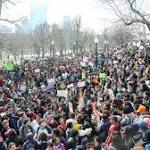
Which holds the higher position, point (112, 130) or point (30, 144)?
point (112, 130)

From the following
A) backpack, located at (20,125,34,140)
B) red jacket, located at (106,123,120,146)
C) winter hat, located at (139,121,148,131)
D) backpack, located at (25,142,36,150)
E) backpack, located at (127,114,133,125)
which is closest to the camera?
winter hat, located at (139,121,148,131)

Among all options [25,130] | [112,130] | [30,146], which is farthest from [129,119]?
[25,130]

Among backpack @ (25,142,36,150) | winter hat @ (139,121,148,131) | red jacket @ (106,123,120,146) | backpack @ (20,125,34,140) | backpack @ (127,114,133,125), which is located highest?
winter hat @ (139,121,148,131)

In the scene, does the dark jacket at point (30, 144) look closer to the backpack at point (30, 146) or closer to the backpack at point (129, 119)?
the backpack at point (30, 146)

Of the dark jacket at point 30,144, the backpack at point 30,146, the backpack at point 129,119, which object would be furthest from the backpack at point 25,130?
the backpack at point 129,119

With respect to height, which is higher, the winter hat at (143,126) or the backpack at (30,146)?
the winter hat at (143,126)

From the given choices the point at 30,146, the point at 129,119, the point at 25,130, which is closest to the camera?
the point at 129,119

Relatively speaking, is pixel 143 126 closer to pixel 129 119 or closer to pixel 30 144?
pixel 129 119

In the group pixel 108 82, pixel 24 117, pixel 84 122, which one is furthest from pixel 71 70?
pixel 84 122

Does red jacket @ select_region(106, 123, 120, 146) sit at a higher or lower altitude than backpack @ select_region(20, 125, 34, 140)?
higher

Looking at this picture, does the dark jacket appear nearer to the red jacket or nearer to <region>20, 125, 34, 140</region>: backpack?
<region>20, 125, 34, 140</region>: backpack

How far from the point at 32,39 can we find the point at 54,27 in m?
7.93

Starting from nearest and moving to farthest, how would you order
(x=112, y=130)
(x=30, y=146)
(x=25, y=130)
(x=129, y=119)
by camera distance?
(x=112, y=130), (x=129, y=119), (x=30, y=146), (x=25, y=130)

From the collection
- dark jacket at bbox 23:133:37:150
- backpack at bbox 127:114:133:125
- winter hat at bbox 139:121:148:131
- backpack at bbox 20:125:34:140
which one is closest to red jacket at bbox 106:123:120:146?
backpack at bbox 127:114:133:125
